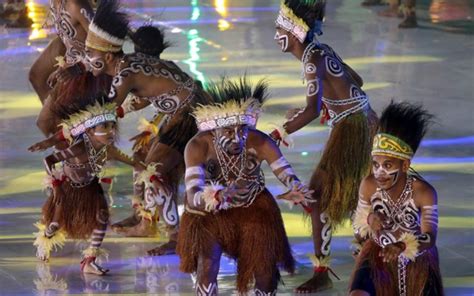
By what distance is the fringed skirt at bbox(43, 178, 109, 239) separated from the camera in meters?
6.16

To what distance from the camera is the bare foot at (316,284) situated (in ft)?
19.2

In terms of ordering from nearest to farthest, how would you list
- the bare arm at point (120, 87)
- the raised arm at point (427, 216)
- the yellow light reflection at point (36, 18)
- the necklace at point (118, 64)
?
the raised arm at point (427, 216), the bare arm at point (120, 87), the necklace at point (118, 64), the yellow light reflection at point (36, 18)

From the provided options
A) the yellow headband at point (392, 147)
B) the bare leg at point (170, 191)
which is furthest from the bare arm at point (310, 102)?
the yellow headband at point (392, 147)

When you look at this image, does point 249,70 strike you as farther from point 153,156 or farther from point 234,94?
point 234,94

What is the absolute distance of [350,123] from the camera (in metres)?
5.98

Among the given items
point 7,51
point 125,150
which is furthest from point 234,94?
point 7,51

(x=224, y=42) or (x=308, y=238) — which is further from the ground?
(x=308, y=238)

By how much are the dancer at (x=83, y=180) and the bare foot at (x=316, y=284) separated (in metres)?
0.98

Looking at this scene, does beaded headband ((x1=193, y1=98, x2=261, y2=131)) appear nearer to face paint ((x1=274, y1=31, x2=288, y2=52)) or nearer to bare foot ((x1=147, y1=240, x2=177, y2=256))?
face paint ((x1=274, y1=31, x2=288, y2=52))

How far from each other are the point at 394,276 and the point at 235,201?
735mm

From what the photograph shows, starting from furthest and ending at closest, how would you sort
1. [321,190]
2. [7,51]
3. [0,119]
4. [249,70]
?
1. [7,51]
2. [249,70]
3. [0,119]
4. [321,190]

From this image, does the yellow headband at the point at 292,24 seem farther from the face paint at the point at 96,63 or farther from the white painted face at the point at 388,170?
the white painted face at the point at 388,170

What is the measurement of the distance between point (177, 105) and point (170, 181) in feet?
1.27

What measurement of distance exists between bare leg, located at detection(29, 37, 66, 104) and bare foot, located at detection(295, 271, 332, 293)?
2.56m
